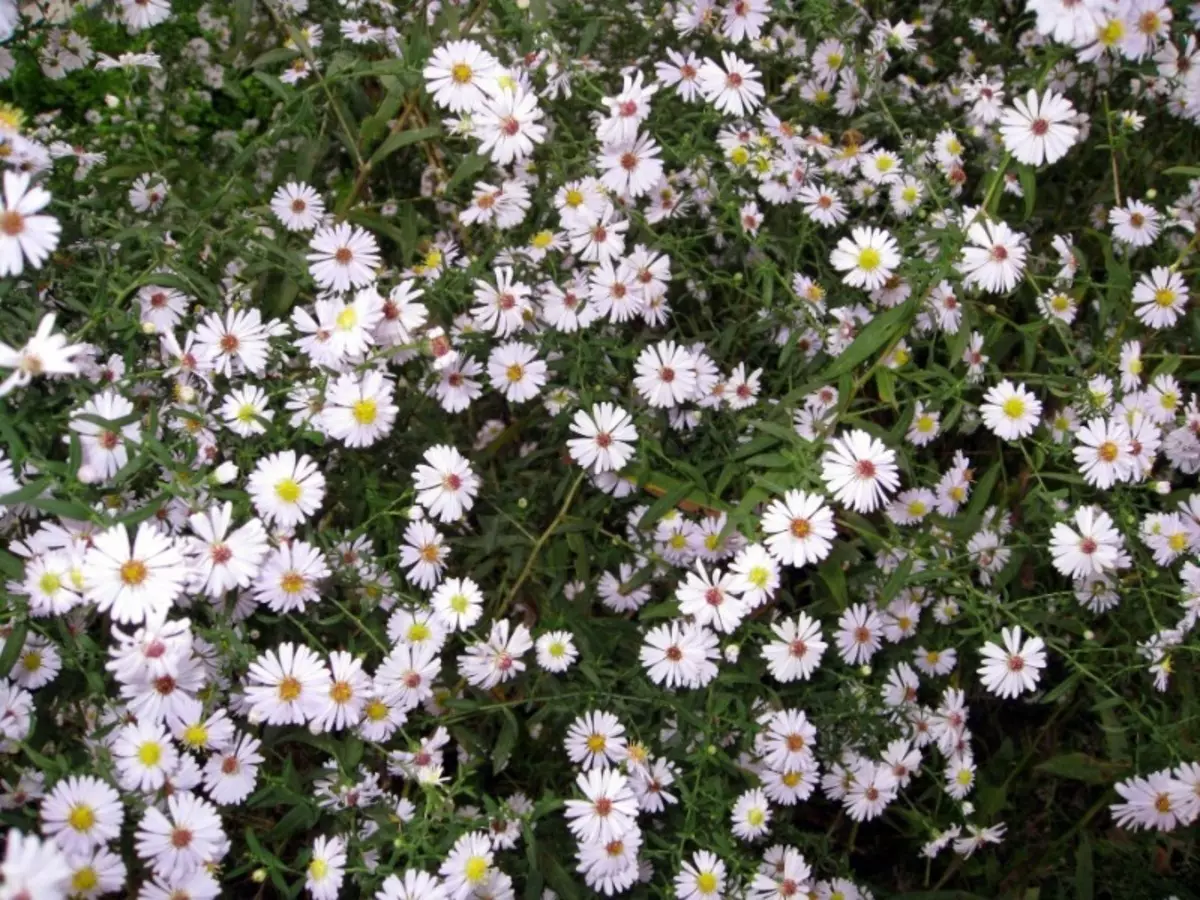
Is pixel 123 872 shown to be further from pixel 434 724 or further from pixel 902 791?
pixel 902 791

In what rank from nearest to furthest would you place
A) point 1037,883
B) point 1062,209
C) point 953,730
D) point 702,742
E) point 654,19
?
1. point 702,742
2. point 953,730
3. point 1037,883
4. point 654,19
5. point 1062,209

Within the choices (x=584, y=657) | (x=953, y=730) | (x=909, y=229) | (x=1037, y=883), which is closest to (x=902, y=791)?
(x=953, y=730)

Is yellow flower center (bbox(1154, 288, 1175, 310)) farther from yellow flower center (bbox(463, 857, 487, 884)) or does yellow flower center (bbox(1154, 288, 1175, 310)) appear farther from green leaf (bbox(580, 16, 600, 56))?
yellow flower center (bbox(463, 857, 487, 884))

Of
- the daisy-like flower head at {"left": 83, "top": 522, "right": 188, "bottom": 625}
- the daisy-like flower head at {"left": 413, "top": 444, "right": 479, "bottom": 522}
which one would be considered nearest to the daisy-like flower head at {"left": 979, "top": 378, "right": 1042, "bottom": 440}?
the daisy-like flower head at {"left": 413, "top": 444, "right": 479, "bottom": 522}

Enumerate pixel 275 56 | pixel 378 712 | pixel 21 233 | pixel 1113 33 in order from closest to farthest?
pixel 21 233 < pixel 1113 33 < pixel 378 712 < pixel 275 56

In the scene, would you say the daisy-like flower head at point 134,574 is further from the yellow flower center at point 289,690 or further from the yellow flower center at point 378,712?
the yellow flower center at point 378,712

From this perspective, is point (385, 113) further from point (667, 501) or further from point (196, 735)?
point (196, 735)

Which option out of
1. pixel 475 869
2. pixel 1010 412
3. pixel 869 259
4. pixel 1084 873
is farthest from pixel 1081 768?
pixel 475 869
